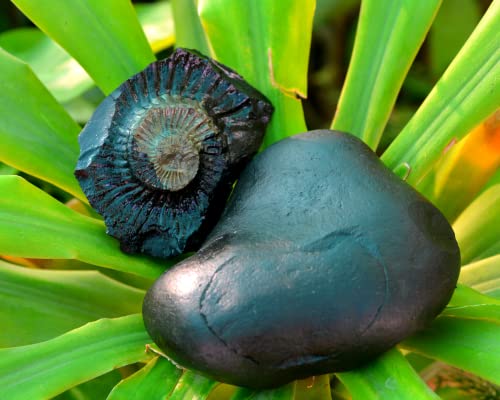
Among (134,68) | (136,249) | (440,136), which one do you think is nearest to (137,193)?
(136,249)

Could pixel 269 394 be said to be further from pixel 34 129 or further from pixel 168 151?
pixel 34 129

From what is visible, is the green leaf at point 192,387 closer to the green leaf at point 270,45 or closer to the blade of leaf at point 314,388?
the blade of leaf at point 314,388

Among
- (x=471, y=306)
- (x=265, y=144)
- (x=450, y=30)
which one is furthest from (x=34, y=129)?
(x=450, y=30)

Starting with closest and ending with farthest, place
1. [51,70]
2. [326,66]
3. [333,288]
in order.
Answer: [333,288]
[51,70]
[326,66]

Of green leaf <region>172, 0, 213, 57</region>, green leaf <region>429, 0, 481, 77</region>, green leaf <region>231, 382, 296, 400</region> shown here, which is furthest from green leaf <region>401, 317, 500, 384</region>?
green leaf <region>429, 0, 481, 77</region>

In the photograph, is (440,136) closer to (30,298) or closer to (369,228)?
(369,228)

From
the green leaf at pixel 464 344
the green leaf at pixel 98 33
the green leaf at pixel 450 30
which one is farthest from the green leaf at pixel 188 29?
the green leaf at pixel 450 30

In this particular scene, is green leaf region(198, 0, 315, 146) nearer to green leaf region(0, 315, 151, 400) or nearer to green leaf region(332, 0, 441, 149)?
green leaf region(332, 0, 441, 149)
